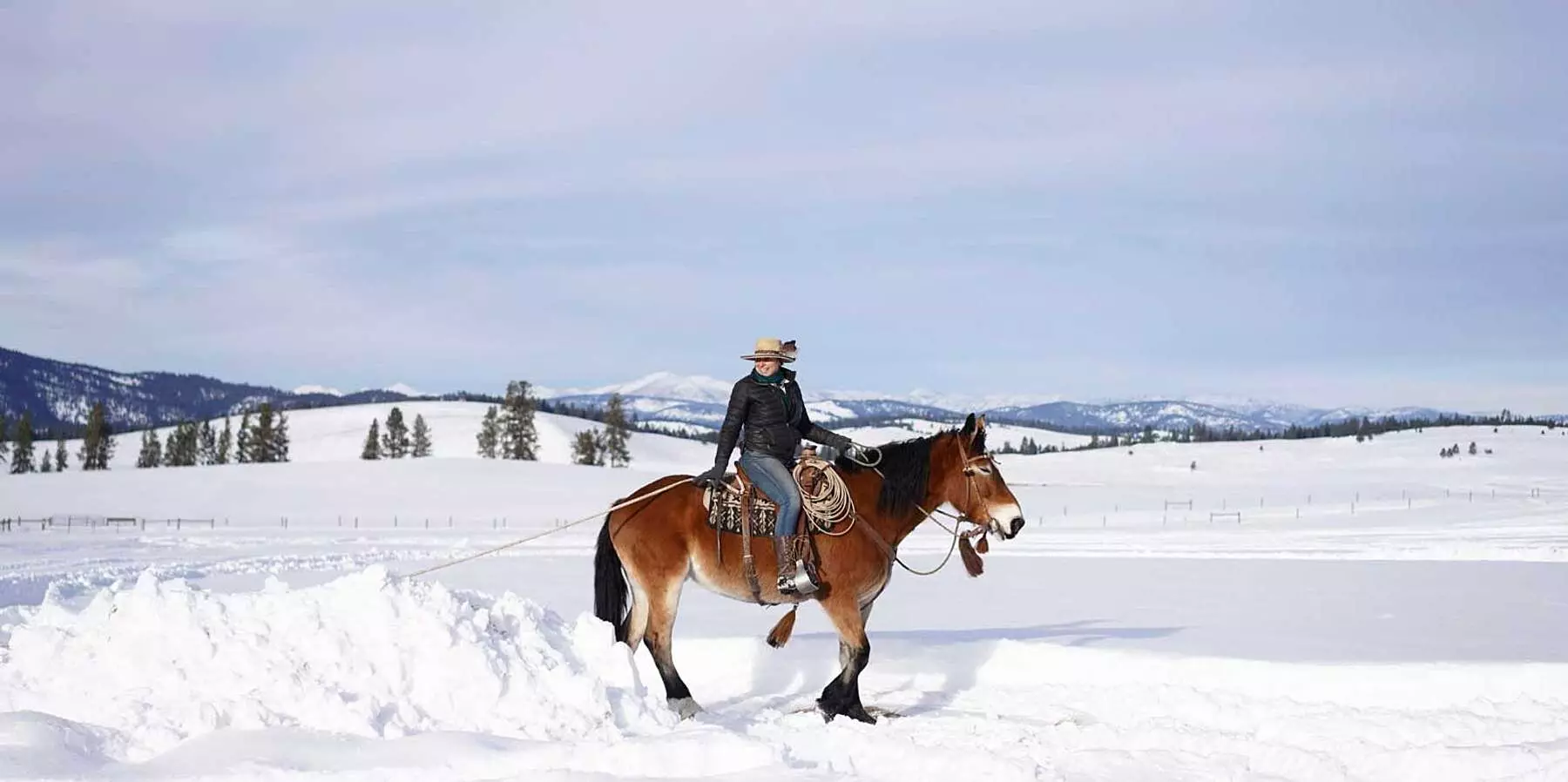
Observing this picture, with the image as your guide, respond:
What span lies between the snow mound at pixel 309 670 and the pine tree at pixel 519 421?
266ft

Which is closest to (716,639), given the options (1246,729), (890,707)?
(890,707)

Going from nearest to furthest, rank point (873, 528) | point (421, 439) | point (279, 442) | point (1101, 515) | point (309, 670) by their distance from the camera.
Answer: point (309, 670) < point (873, 528) < point (1101, 515) < point (279, 442) < point (421, 439)

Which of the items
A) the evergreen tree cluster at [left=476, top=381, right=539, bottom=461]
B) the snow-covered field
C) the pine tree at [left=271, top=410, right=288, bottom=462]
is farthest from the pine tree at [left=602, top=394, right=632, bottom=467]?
the snow-covered field

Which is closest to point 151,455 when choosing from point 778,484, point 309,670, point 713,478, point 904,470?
point 713,478

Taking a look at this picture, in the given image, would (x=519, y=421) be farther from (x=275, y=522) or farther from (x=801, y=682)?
(x=801, y=682)

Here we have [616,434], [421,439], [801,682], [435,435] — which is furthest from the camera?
[435,435]

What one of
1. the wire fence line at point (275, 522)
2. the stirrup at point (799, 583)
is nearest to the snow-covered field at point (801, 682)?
the stirrup at point (799, 583)

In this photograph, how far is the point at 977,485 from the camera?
9.23 m

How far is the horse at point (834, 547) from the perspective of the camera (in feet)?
28.8

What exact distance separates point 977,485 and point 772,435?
1.72 meters

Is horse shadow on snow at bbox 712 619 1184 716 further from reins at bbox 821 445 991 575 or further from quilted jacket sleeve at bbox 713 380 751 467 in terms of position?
quilted jacket sleeve at bbox 713 380 751 467

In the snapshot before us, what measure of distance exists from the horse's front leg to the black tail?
172cm

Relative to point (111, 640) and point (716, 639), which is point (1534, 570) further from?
point (111, 640)

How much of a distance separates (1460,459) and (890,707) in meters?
103
